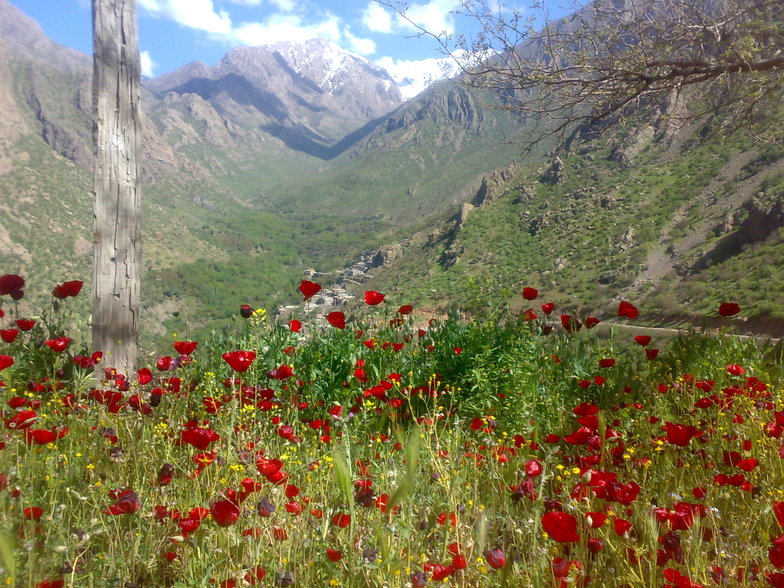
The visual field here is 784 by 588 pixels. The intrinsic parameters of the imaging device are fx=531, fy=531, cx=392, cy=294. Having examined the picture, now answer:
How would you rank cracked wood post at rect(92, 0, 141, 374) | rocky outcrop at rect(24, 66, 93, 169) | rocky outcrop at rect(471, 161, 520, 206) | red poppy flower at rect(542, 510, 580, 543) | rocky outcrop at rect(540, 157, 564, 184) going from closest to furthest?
red poppy flower at rect(542, 510, 580, 543)
cracked wood post at rect(92, 0, 141, 374)
rocky outcrop at rect(540, 157, 564, 184)
rocky outcrop at rect(471, 161, 520, 206)
rocky outcrop at rect(24, 66, 93, 169)

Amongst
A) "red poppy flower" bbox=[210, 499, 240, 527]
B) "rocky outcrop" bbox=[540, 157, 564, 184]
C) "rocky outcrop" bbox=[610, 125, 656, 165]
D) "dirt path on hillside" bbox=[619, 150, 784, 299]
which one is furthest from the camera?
"rocky outcrop" bbox=[540, 157, 564, 184]

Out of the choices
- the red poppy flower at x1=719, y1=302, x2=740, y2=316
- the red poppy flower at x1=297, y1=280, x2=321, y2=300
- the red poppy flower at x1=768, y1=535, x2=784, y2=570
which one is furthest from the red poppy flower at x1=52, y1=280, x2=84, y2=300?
the red poppy flower at x1=719, y1=302, x2=740, y2=316

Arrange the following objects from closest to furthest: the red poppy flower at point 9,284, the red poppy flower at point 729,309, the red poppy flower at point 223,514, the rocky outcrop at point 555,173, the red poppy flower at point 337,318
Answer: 1. the red poppy flower at point 223,514
2. the red poppy flower at point 9,284
3. the red poppy flower at point 337,318
4. the red poppy flower at point 729,309
5. the rocky outcrop at point 555,173

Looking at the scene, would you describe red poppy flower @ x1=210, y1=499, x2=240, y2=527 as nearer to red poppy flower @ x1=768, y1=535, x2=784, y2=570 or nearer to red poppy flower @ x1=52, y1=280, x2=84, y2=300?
red poppy flower @ x1=768, y1=535, x2=784, y2=570

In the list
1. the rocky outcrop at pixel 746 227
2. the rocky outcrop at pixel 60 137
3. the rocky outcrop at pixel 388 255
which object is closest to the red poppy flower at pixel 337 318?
the rocky outcrop at pixel 746 227

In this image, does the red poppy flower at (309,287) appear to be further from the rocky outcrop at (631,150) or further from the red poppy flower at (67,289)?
the rocky outcrop at (631,150)

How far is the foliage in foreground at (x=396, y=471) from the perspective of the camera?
143 centimetres

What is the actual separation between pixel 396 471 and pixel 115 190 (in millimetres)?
3776

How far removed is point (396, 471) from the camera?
1.89 m

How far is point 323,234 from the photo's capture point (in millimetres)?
174500

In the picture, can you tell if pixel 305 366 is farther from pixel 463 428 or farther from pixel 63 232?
pixel 63 232

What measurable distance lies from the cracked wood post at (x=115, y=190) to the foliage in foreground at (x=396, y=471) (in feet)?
1.45

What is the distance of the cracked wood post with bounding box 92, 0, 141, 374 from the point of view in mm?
4414

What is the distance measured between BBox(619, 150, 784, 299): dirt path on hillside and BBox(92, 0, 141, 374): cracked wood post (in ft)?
122
